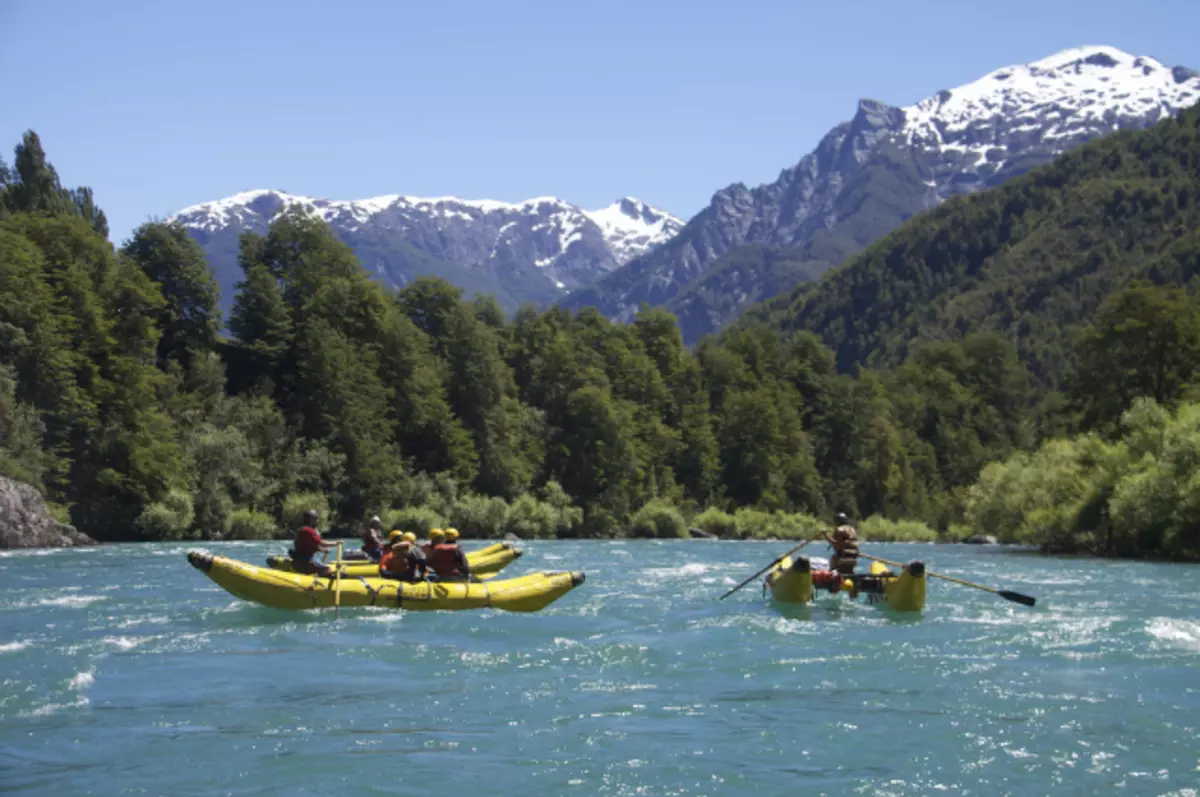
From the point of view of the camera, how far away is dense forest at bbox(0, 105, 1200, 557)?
5256 centimetres

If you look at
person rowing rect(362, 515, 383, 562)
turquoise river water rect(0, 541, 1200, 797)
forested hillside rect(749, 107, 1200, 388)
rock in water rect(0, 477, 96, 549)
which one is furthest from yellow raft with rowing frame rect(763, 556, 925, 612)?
forested hillside rect(749, 107, 1200, 388)

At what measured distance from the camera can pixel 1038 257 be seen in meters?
173

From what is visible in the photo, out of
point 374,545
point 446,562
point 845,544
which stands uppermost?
point 845,544

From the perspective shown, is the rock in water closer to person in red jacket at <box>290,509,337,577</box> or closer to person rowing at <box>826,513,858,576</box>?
person in red jacket at <box>290,509,337,577</box>

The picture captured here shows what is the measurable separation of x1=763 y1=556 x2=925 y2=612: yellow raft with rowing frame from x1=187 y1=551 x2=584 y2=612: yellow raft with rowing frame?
483 cm

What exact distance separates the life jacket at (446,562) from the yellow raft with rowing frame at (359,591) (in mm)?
1175

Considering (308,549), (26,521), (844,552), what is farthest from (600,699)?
(26,521)

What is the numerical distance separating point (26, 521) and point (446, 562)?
83.4 feet

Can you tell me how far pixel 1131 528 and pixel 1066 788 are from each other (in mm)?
33599

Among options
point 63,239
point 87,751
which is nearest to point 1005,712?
point 87,751

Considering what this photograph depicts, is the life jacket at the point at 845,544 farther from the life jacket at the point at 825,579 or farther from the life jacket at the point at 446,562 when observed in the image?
the life jacket at the point at 446,562

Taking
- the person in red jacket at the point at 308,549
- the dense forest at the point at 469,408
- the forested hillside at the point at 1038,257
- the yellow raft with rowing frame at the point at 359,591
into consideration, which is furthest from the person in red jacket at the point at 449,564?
the forested hillside at the point at 1038,257

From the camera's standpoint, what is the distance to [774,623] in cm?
2253

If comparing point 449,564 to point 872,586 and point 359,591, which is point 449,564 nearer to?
point 359,591
